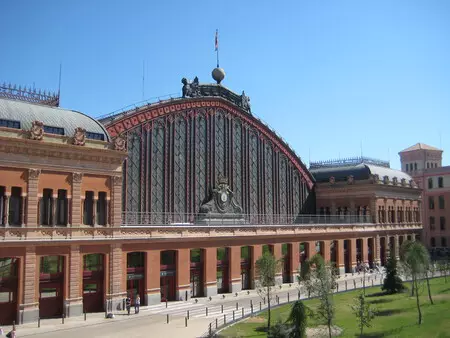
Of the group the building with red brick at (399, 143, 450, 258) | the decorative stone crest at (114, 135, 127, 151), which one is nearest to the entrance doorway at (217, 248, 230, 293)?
the decorative stone crest at (114, 135, 127, 151)

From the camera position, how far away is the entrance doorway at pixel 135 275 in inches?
1962

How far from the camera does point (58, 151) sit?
44.8m

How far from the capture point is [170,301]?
174 ft

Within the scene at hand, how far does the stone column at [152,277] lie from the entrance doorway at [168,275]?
1.51m

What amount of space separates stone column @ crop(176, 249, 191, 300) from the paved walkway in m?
1.46

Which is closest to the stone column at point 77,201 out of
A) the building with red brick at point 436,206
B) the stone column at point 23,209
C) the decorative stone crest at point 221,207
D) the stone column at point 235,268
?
the stone column at point 23,209

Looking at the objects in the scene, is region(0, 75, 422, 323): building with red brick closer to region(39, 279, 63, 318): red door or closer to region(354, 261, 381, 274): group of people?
region(39, 279, 63, 318): red door

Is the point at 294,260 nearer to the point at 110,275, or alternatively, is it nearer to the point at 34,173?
the point at 110,275

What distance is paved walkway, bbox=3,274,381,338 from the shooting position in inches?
1479

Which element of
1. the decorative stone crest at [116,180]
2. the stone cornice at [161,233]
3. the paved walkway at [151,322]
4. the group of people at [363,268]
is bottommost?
the paved walkway at [151,322]

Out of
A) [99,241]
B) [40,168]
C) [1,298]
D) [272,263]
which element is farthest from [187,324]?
[40,168]

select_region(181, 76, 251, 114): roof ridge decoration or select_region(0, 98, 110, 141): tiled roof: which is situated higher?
select_region(181, 76, 251, 114): roof ridge decoration

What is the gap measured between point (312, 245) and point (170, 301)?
27893 millimetres

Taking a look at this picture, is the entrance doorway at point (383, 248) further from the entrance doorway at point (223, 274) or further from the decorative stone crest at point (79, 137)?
the decorative stone crest at point (79, 137)
